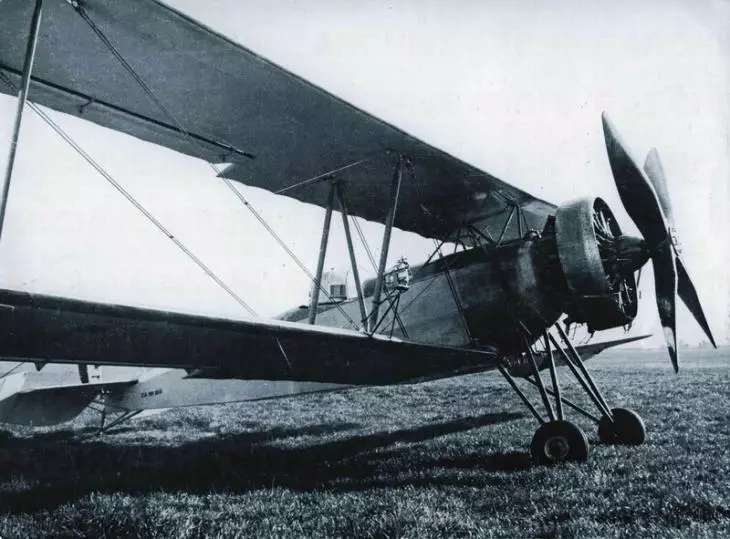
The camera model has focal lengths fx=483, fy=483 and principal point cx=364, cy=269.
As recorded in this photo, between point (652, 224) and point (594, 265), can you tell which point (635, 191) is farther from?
point (594, 265)

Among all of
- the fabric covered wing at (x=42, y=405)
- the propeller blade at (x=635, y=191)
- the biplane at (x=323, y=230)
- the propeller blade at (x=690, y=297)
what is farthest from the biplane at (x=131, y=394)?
the propeller blade at (x=635, y=191)

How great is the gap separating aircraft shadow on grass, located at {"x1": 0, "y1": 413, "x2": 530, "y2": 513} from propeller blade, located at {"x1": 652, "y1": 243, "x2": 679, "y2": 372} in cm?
179

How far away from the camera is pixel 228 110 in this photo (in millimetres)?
4617

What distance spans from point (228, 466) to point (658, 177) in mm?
5619

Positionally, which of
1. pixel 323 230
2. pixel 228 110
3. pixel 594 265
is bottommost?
pixel 594 265

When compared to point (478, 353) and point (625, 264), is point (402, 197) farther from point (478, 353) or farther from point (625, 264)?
point (625, 264)

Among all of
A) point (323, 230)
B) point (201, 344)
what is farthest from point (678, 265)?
point (201, 344)

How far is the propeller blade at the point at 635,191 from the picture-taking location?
4.54m

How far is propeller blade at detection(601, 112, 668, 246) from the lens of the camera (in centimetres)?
454

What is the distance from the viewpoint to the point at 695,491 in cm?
342

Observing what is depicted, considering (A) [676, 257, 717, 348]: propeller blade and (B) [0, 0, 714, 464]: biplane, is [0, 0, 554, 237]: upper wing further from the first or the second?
(A) [676, 257, 717, 348]: propeller blade

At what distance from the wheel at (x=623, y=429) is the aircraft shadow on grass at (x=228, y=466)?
4.57 ft

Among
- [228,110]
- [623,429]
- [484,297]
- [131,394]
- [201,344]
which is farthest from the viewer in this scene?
[131,394]

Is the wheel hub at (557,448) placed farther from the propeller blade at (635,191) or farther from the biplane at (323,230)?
the propeller blade at (635,191)
